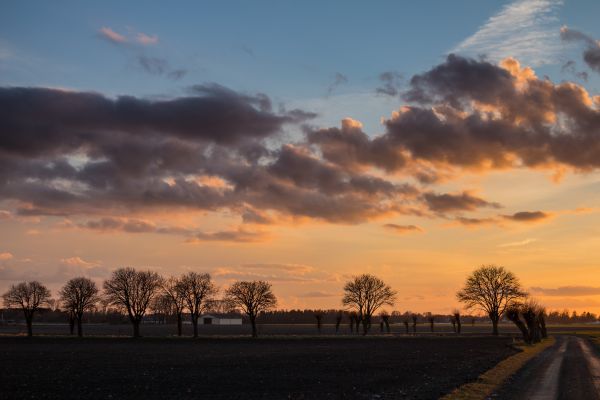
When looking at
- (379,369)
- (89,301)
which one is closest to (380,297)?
(89,301)

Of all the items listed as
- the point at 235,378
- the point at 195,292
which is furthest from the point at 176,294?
the point at 235,378

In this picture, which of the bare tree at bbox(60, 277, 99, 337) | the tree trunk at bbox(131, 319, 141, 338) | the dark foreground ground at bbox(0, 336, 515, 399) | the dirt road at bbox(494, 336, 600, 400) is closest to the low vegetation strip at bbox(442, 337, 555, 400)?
the dirt road at bbox(494, 336, 600, 400)

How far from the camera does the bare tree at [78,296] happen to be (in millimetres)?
151375

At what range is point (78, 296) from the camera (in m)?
153

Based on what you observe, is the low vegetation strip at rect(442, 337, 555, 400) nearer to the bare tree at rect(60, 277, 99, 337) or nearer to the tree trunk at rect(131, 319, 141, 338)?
the tree trunk at rect(131, 319, 141, 338)

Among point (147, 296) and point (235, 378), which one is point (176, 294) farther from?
point (235, 378)

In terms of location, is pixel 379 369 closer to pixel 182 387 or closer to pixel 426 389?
pixel 426 389

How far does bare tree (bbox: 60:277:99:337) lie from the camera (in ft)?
497

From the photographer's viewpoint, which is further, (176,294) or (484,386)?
(176,294)

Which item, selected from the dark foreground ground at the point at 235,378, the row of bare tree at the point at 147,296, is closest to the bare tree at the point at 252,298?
the row of bare tree at the point at 147,296

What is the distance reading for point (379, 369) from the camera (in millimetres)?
51719

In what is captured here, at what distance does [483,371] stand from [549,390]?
550 inches

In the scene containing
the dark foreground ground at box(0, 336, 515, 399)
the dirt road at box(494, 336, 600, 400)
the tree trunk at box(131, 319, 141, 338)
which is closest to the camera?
the dirt road at box(494, 336, 600, 400)

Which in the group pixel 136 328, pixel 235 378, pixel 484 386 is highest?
pixel 484 386
